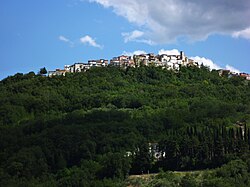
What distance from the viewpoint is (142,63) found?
83688 mm

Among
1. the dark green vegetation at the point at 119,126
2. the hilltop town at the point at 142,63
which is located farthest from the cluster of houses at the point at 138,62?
the dark green vegetation at the point at 119,126

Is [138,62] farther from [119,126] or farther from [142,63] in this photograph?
[119,126]

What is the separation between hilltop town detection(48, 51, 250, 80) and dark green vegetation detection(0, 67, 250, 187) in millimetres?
4061

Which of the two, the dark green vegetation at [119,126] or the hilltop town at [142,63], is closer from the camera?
the dark green vegetation at [119,126]

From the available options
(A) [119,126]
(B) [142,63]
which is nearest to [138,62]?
(B) [142,63]

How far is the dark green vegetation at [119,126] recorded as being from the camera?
3823cm

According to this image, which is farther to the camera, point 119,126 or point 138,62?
point 138,62

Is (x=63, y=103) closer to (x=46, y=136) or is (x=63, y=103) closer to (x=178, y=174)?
(x=46, y=136)

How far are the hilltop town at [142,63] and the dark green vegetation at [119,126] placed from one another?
406cm

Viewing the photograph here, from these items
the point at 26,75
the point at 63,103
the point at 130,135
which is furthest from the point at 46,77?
the point at 130,135

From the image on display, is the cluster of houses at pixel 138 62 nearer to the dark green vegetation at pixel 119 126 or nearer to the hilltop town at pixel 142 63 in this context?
the hilltop town at pixel 142 63

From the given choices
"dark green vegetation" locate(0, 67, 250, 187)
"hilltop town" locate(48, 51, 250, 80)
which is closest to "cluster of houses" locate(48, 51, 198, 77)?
"hilltop town" locate(48, 51, 250, 80)

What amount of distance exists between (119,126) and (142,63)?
34595 millimetres

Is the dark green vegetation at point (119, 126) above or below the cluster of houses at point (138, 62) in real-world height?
below
